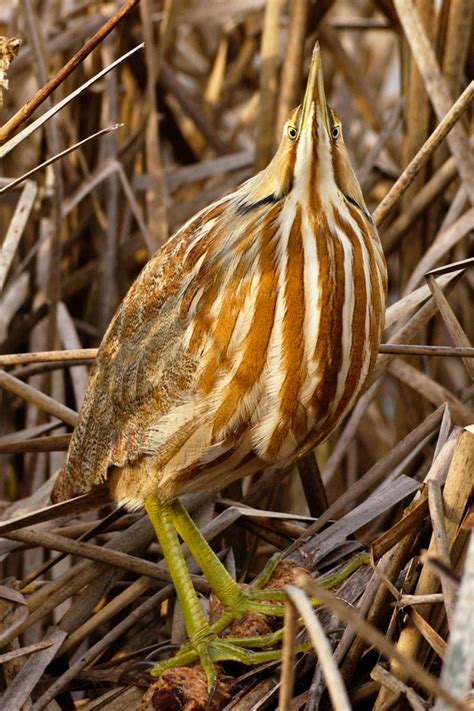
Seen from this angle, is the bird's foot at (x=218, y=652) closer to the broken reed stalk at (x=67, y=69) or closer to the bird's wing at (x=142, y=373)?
the bird's wing at (x=142, y=373)

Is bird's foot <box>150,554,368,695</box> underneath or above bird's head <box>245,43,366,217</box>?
underneath

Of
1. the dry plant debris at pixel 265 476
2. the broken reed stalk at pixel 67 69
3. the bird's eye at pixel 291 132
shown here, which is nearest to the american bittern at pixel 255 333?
the bird's eye at pixel 291 132

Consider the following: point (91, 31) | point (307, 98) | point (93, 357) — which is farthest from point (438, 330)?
point (91, 31)

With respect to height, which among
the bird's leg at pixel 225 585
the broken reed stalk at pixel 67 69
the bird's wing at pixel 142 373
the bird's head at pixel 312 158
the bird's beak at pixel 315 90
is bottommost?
the bird's leg at pixel 225 585

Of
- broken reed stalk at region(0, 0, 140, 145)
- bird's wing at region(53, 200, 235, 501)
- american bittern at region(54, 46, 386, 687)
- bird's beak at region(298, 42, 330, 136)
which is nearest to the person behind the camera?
broken reed stalk at region(0, 0, 140, 145)

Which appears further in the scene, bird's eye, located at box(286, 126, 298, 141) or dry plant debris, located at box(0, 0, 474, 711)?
bird's eye, located at box(286, 126, 298, 141)

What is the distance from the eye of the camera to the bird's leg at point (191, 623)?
1.67 m

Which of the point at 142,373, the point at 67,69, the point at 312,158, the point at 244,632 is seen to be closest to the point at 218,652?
the point at 244,632

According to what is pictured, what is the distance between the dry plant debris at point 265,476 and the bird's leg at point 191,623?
0.04 m

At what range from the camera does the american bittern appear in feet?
5.45

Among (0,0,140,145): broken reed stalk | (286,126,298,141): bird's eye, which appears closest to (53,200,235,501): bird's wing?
(286,126,298,141): bird's eye

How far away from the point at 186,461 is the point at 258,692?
0.38 meters

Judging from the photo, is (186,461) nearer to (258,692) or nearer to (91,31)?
(258,692)

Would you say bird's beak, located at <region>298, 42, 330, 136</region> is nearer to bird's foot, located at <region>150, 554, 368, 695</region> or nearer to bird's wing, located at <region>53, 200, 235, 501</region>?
bird's wing, located at <region>53, 200, 235, 501</region>
